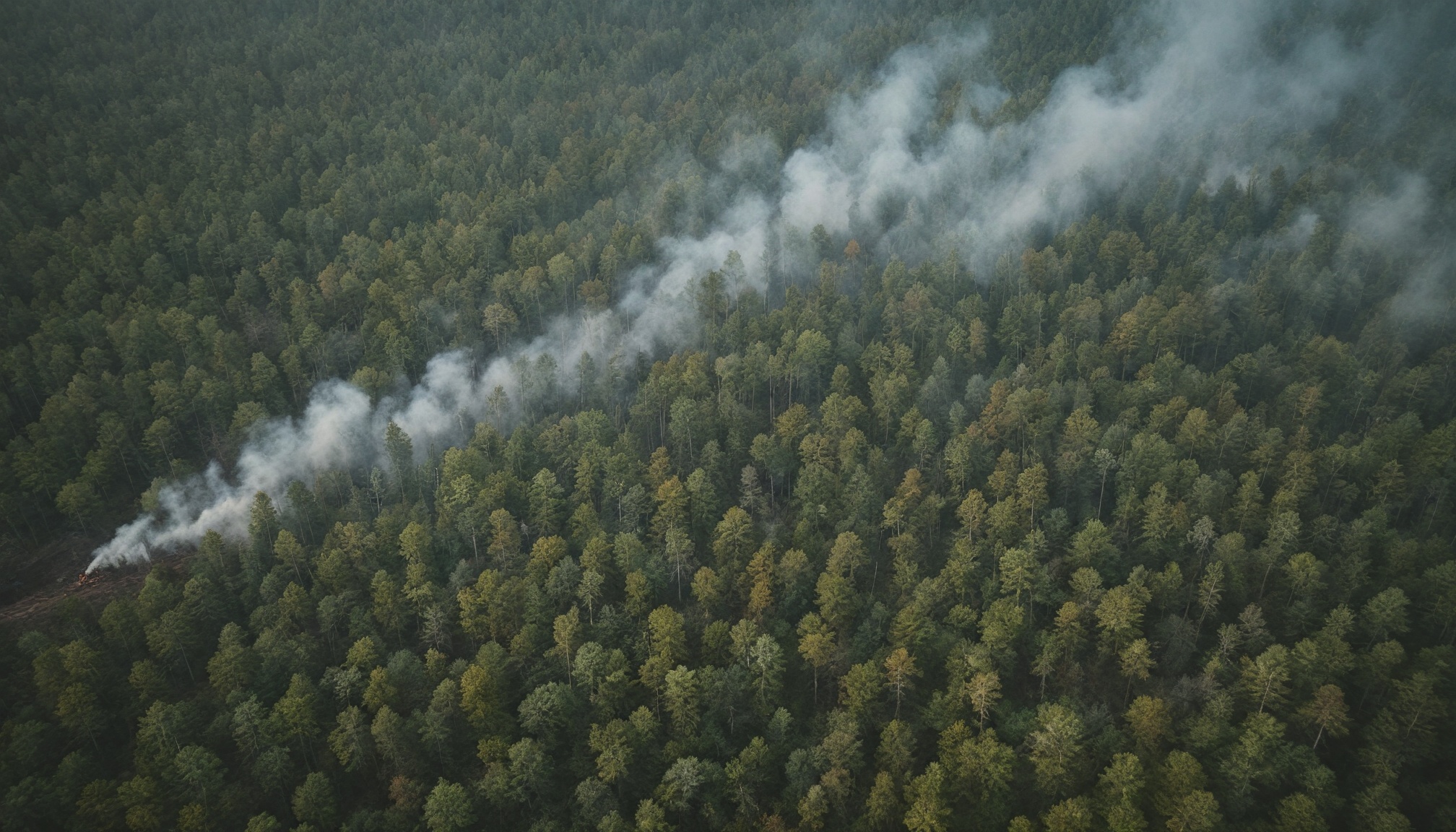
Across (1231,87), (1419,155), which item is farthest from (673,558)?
(1231,87)

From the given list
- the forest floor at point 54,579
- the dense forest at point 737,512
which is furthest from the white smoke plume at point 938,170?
the dense forest at point 737,512

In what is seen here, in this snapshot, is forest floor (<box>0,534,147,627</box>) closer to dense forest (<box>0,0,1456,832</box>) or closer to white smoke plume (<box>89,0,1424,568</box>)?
dense forest (<box>0,0,1456,832</box>)

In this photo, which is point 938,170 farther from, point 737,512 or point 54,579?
point 54,579

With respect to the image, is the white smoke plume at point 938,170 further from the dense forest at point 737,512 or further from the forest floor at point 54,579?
the dense forest at point 737,512

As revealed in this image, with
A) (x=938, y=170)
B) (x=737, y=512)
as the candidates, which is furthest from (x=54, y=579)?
(x=938, y=170)

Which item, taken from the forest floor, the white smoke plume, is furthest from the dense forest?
the white smoke plume

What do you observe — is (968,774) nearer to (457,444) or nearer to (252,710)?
(252,710)
